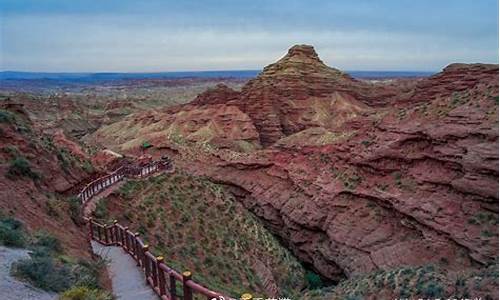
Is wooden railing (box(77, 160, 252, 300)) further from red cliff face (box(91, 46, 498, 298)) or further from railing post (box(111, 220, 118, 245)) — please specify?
red cliff face (box(91, 46, 498, 298))

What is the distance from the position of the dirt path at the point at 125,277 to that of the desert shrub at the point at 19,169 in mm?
3141

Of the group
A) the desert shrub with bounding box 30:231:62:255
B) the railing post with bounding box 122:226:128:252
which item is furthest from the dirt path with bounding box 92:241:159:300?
the desert shrub with bounding box 30:231:62:255

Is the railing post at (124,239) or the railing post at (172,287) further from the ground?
the railing post at (172,287)

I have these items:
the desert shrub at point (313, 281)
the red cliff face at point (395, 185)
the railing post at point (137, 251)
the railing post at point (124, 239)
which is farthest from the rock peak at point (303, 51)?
the railing post at point (137, 251)

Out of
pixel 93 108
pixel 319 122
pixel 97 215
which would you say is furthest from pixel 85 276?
pixel 93 108

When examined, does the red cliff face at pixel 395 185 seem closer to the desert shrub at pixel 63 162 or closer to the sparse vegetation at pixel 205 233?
the sparse vegetation at pixel 205 233

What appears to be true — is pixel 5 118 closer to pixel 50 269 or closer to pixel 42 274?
pixel 50 269

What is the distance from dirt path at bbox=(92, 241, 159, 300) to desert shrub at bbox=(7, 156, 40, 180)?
3.14 m

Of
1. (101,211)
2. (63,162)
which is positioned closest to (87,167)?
(101,211)

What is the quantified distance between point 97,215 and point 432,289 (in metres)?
13.3

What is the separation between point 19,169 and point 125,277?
521 centimetres

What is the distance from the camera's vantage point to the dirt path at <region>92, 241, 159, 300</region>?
9.53 meters

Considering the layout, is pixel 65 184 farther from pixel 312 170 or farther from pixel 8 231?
pixel 312 170

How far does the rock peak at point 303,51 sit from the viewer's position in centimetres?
6871
